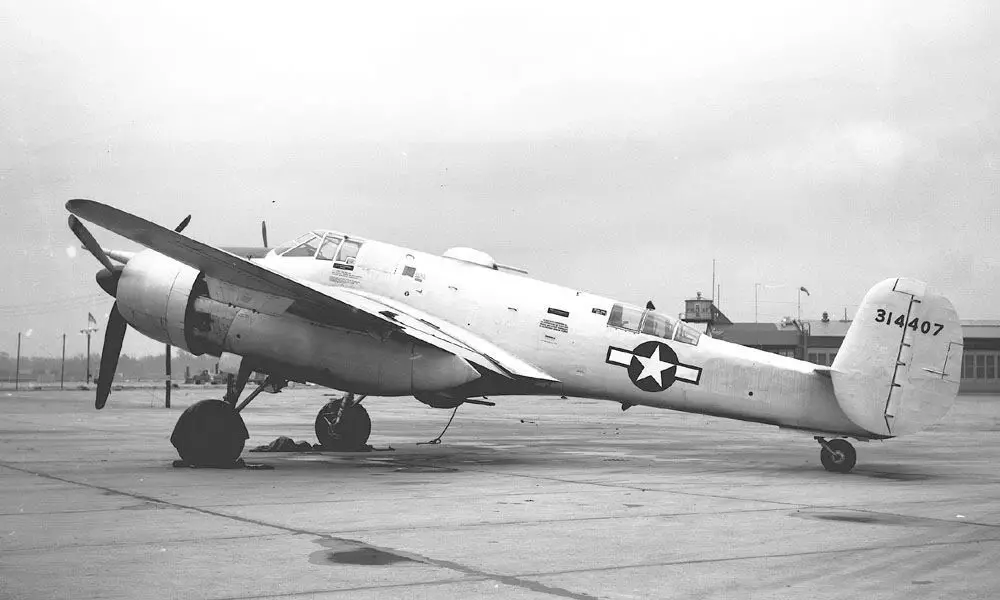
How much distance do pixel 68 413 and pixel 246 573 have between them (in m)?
30.2

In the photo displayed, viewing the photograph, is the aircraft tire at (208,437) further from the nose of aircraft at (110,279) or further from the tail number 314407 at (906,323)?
the tail number 314407 at (906,323)

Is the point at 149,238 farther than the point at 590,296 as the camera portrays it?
No

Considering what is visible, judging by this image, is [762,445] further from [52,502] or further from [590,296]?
[52,502]

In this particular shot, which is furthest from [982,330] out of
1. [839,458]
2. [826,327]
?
[839,458]

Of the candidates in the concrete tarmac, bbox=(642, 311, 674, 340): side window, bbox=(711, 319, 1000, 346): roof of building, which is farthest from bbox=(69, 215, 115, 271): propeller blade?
bbox=(711, 319, 1000, 346): roof of building

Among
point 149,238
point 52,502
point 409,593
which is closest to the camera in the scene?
point 409,593

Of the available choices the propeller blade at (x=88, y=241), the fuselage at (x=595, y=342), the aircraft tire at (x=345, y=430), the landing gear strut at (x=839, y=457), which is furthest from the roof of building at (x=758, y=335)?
the propeller blade at (x=88, y=241)

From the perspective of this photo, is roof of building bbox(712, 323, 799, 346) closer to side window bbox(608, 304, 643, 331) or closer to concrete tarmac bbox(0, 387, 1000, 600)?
side window bbox(608, 304, 643, 331)

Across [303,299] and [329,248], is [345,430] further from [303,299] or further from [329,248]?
[303,299]

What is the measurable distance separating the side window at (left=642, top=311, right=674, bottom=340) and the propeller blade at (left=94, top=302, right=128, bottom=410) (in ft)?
28.9

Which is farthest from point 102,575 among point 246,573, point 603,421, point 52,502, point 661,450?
point 603,421

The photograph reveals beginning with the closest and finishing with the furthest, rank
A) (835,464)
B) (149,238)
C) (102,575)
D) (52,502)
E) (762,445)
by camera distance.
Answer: (102,575)
(52,502)
(149,238)
(835,464)
(762,445)

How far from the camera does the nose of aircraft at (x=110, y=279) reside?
16.0m

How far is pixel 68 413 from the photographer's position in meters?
33.7
